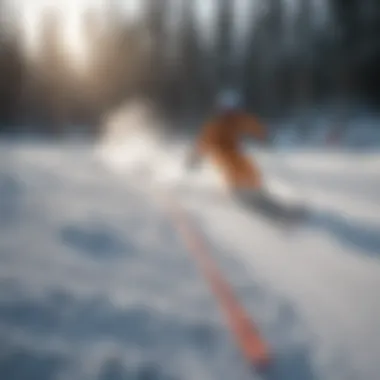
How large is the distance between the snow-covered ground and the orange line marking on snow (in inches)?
1.9

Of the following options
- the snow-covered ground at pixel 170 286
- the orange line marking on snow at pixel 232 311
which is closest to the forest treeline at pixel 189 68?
the snow-covered ground at pixel 170 286

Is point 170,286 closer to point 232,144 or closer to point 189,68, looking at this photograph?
point 232,144

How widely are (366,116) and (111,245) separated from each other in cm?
870

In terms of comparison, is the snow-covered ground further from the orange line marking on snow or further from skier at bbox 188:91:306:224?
skier at bbox 188:91:306:224

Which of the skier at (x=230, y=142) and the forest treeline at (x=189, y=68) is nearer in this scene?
the skier at (x=230, y=142)

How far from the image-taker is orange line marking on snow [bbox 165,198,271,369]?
108 inches

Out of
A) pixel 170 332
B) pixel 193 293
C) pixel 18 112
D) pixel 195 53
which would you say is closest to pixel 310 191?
pixel 193 293

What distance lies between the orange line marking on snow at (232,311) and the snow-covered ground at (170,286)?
0.16 feet

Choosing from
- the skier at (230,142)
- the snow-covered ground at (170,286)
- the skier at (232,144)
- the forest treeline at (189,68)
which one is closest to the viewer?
the snow-covered ground at (170,286)

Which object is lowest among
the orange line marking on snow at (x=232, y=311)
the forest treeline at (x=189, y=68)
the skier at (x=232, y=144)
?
the forest treeline at (x=189, y=68)

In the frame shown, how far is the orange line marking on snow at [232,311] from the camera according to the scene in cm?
275

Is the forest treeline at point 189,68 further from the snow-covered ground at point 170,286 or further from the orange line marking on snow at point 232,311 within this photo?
the orange line marking on snow at point 232,311

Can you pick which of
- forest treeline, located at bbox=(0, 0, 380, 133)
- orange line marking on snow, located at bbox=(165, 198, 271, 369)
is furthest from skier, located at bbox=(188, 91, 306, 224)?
forest treeline, located at bbox=(0, 0, 380, 133)

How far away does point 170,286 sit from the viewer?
3.67 m
